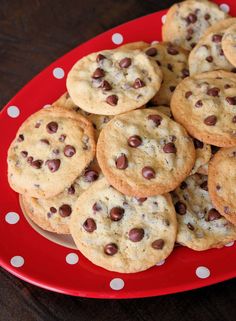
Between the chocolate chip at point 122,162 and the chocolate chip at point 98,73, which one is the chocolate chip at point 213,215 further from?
the chocolate chip at point 98,73

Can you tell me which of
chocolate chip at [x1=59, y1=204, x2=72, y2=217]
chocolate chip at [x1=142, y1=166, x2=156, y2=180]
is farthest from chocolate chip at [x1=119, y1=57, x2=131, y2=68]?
chocolate chip at [x1=59, y1=204, x2=72, y2=217]

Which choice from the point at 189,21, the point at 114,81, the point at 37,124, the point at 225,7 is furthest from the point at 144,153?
the point at 225,7

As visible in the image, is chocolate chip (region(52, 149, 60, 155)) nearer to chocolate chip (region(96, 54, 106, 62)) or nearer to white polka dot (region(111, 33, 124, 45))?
chocolate chip (region(96, 54, 106, 62))

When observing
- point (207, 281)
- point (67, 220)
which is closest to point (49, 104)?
point (67, 220)

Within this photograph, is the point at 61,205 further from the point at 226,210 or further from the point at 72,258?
the point at 226,210

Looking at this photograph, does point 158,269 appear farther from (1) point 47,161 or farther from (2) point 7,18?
(2) point 7,18

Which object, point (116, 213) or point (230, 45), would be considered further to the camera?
point (230, 45)

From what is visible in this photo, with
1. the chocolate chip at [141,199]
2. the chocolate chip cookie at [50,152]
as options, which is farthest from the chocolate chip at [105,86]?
the chocolate chip at [141,199]
